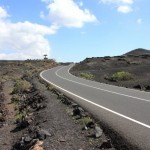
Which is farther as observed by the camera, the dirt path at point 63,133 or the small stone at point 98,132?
the small stone at point 98,132

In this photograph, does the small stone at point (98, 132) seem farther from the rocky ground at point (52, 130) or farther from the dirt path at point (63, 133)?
the dirt path at point (63, 133)

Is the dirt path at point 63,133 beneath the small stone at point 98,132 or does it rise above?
beneath

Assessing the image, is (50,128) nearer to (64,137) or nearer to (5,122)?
(64,137)

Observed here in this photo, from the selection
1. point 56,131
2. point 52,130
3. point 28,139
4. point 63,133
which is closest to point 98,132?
point 63,133

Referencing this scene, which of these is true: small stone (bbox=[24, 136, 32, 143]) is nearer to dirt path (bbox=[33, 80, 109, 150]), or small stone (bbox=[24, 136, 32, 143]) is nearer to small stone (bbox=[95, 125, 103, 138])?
dirt path (bbox=[33, 80, 109, 150])

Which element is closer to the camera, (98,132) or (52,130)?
(98,132)

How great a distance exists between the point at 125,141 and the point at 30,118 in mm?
7580

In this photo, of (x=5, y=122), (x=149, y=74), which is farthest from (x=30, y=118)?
(x=149, y=74)

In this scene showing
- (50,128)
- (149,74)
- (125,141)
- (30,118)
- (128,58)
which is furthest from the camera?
(128,58)

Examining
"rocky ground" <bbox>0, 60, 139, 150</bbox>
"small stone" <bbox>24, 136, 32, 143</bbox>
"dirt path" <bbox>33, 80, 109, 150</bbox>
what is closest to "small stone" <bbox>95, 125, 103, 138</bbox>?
"rocky ground" <bbox>0, 60, 139, 150</bbox>

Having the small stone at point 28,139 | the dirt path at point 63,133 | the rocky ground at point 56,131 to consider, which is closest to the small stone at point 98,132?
the rocky ground at point 56,131

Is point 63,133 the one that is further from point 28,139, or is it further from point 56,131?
point 28,139

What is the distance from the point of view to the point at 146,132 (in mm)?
11727

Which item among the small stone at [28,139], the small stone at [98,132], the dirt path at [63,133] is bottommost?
the small stone at [28,139]
